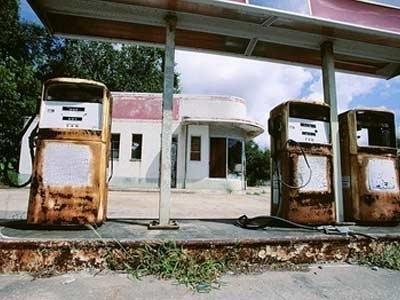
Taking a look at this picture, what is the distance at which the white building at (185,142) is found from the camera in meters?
15.2

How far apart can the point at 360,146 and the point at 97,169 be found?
332cm

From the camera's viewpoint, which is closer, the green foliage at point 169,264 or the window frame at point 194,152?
the green foliage at point 169,264

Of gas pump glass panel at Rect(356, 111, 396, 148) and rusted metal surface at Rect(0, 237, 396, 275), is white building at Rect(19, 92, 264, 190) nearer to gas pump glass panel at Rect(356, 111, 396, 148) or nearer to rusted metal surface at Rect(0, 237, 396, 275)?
gas pump glass panel at Rect(356, 111, 396, 148)

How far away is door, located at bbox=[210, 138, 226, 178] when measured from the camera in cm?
1535

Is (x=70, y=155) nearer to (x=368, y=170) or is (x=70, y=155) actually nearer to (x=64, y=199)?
(x=64, y=199)

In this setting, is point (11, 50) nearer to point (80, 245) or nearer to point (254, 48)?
point (254, 48)

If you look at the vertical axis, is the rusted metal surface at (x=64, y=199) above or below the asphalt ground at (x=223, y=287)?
above

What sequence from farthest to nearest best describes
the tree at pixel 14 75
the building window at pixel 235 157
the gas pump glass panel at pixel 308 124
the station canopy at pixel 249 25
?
the building window at pixel 235 157 < the tree at pixel 14 75 < the gas pump glass panel at pixel 308 124 < the station canopy at pixel 249 25

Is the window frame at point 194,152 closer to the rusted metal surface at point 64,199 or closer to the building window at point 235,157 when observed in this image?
the building window at point 235,157

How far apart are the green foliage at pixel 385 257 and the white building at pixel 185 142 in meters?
11.5

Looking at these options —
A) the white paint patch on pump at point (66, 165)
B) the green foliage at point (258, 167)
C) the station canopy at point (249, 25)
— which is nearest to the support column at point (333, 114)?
the station canopy at point (249, 25)

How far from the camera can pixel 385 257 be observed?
346 centimetres

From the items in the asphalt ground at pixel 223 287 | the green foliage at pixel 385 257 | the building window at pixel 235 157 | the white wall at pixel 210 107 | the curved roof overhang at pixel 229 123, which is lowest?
the asphalt ground at pixel 223 287

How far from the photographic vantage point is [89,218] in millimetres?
3475
